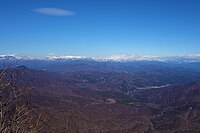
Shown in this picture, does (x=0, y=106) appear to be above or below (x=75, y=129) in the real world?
above

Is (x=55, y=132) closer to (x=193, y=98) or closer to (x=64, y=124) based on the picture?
(x=64, y=124)

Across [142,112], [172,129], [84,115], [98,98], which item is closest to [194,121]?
[172,129]

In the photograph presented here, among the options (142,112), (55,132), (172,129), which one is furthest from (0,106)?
(142,112)

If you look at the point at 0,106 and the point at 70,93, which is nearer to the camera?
the point at 0,106

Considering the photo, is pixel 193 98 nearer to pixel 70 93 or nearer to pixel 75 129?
pixel 70 93

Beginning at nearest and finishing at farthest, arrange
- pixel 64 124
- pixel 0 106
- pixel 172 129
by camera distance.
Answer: pixel 0 106 → pixel 64 124 → pixel 172 129

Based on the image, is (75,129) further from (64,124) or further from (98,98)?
(98,98)

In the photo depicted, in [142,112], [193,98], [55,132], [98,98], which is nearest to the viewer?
[55,132]

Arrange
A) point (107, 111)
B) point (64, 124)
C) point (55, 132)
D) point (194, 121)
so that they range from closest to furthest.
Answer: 1. point (55, 132)
2. point (64, 124)
3. point (194, 121)
4. point (107, 111)

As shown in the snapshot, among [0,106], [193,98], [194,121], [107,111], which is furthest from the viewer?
[193,98]

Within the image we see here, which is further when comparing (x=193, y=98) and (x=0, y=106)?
(x=193, y=98)
